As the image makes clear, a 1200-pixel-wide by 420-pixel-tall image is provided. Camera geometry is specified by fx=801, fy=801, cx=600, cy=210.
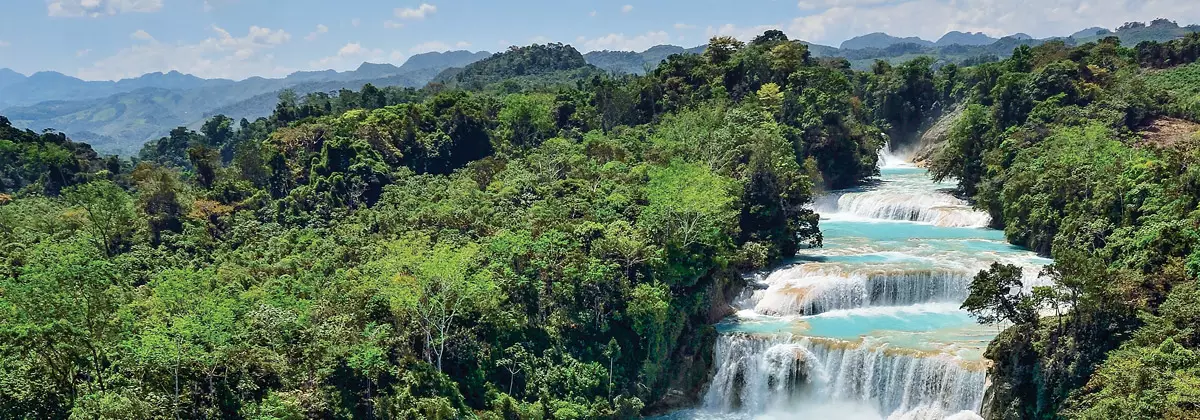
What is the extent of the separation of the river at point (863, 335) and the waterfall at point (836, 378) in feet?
0.11

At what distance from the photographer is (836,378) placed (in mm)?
28266

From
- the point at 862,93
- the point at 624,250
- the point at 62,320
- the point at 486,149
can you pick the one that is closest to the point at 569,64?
the point at 862,93

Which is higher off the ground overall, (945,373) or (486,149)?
(486,149)

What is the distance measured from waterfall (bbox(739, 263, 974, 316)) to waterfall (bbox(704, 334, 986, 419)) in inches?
177

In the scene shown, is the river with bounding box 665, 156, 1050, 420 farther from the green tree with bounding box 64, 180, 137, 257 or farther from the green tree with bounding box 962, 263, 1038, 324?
the green tree with bounding box 64, 180, 137, 257

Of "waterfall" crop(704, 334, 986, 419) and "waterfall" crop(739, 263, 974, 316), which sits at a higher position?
"waterfall" crop(739, 263, 974, 316)

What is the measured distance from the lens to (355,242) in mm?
31281

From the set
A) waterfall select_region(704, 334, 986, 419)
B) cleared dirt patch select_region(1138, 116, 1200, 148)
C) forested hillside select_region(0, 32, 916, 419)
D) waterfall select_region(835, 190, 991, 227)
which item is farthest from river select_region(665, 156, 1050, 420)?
cleared dirt patch select_region(1138, 116, 1200, 148)

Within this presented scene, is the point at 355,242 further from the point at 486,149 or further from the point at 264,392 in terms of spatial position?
the point at 486,149

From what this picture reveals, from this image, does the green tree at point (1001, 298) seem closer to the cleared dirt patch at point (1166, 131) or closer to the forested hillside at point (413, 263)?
the forested hillside at point (413, 263)

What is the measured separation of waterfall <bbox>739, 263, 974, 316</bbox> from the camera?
33.6 m

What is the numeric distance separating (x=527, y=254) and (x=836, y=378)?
11.8 m

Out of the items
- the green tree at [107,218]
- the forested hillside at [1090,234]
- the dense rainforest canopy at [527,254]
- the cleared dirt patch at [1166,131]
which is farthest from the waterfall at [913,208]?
the green tree at [107,218]

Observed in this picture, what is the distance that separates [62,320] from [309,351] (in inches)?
233
